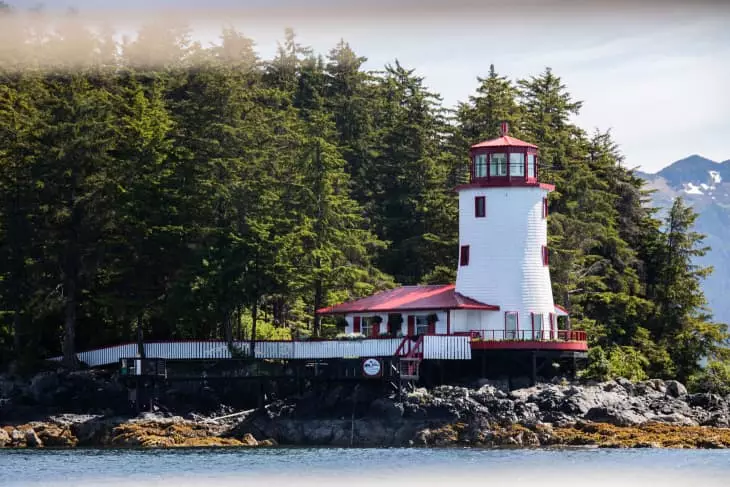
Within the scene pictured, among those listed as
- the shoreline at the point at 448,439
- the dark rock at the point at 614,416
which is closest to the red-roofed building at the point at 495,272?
the dark rock at the point at 614,416

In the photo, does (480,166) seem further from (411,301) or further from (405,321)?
(405,321)

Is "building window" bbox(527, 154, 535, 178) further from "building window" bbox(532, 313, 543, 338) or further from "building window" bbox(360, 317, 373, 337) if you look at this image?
"building window" bbox(360, 317, 373, 337)

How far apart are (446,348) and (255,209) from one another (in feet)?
34.8

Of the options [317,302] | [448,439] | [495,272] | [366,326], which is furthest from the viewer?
[317,302]

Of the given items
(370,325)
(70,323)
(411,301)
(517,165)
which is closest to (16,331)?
(70,323)

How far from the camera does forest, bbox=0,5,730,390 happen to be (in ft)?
178

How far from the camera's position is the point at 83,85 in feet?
Answer: 202

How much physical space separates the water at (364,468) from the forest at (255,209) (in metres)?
10.9

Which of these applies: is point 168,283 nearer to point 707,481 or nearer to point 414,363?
point 414,363

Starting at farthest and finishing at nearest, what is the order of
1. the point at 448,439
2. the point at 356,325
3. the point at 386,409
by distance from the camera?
the point at 356,325 → the point at 386,409 → the point at 448,439

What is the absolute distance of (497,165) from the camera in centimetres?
5334

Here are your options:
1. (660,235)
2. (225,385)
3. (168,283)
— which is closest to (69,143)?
(168,283)

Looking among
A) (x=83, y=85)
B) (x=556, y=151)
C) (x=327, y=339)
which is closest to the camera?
(x=327, y=339)

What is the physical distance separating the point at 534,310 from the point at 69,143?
18.7 metres
